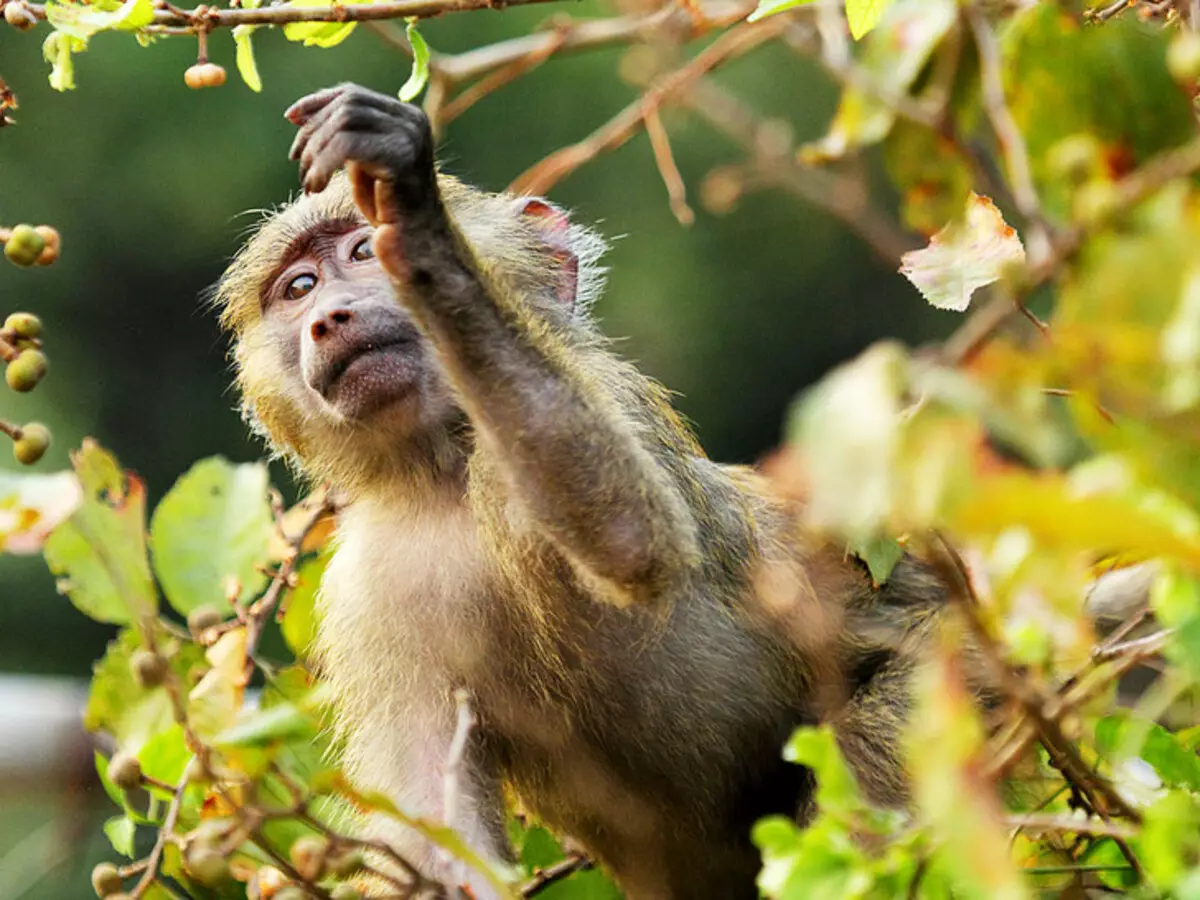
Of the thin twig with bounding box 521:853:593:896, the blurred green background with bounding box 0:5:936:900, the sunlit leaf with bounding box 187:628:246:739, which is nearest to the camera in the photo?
the sunlit leaf with bounding box 187:628:246:739

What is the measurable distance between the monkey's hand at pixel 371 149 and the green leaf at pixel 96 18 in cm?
25

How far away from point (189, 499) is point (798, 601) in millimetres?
1036

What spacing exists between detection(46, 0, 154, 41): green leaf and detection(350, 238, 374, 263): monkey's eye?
3.55 ft

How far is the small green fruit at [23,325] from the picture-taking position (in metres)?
1.70

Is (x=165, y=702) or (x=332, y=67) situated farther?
(x=332, y=67)

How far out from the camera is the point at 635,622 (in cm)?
274

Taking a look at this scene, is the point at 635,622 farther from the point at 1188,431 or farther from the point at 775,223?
the point at 775,223

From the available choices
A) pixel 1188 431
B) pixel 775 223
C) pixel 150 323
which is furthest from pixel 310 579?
pixel 775 223

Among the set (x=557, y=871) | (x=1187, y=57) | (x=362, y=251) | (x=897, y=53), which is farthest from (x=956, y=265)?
(x=362, y=251)

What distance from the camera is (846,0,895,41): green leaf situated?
69.3 inches

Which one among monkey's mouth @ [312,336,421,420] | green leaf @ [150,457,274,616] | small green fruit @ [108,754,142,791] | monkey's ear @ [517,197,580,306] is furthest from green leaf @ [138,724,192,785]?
monkey's ear @ [517,197,580,306]

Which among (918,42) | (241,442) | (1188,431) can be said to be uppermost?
(918,42)

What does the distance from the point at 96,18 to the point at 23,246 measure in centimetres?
33

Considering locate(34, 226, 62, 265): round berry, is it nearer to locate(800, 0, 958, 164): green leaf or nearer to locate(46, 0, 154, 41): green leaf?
locate(46, 0, 154, 41): green leaf
